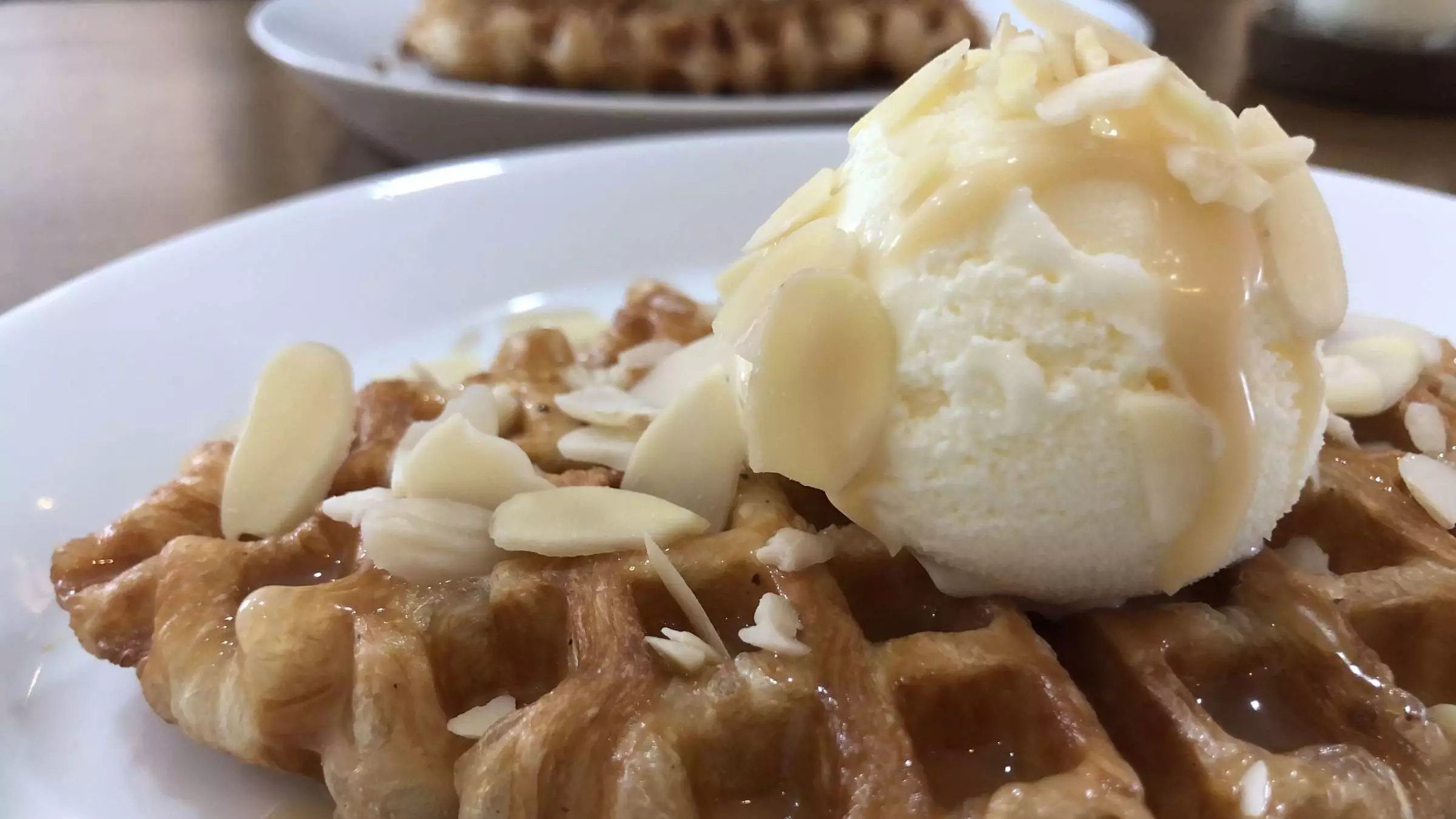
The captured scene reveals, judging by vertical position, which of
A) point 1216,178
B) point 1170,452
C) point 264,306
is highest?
point 1216,178

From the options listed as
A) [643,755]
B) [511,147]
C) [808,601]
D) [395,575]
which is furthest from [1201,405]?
[511,147]

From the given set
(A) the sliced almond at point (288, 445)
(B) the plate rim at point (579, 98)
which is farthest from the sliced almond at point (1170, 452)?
(B) the plate rim at point (579, 98)

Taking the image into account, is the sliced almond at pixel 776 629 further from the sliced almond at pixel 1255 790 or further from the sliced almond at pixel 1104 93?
the sliced almond at pixel 1104 93

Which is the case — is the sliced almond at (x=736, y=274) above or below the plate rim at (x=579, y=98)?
above

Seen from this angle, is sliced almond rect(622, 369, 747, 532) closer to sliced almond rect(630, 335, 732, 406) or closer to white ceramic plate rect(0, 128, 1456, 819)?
sliced almond rect(630, 335, 732, 406)

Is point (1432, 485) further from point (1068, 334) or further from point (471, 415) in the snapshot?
point (471, 415)

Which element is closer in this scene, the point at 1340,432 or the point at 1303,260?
the point at 1303,260

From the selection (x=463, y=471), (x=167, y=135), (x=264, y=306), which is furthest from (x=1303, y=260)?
(x=167, y=135)
